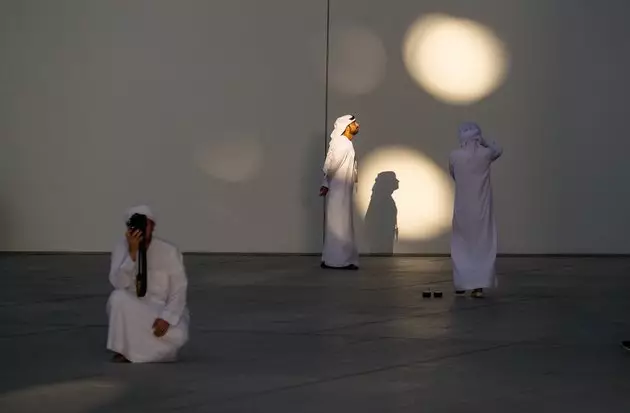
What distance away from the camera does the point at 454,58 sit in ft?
53.7

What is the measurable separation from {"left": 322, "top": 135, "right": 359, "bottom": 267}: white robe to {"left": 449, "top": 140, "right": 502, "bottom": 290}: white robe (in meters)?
2.64

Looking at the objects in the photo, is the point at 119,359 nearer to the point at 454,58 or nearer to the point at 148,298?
the point at 148,298

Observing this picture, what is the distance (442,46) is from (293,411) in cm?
1023

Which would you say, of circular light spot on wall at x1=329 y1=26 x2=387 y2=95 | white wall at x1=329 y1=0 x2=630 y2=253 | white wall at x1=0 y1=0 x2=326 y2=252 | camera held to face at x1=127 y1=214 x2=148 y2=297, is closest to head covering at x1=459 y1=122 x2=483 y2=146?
white wall at x1=329 y1=0 x2=630 y2=253

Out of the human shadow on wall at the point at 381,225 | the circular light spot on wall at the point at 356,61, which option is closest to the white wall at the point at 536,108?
the circular light spot on wall at the point at 356,61

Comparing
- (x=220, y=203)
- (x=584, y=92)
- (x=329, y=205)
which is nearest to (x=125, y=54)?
(x=220, y=203)

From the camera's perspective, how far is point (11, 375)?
7809 millimetres

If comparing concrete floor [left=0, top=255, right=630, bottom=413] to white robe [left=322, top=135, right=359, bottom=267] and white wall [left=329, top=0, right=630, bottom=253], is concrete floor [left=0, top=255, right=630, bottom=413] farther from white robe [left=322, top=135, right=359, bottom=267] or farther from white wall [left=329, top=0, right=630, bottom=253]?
white wall [left=329, top=0, right=630, bottom=253]

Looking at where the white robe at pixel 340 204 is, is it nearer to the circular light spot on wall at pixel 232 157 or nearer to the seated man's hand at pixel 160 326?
the circular light spot on wall at pixel 232 157

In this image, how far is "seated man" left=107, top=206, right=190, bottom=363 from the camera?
313 inches

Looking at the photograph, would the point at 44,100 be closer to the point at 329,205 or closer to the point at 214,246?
the point at 214,246

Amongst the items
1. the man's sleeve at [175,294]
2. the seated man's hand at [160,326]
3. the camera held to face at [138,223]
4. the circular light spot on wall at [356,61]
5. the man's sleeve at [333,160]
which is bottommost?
the seated man's hand at [160,326]

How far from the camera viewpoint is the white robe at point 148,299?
7957 millimetres

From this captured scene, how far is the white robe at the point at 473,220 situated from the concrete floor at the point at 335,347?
A: 301mm
